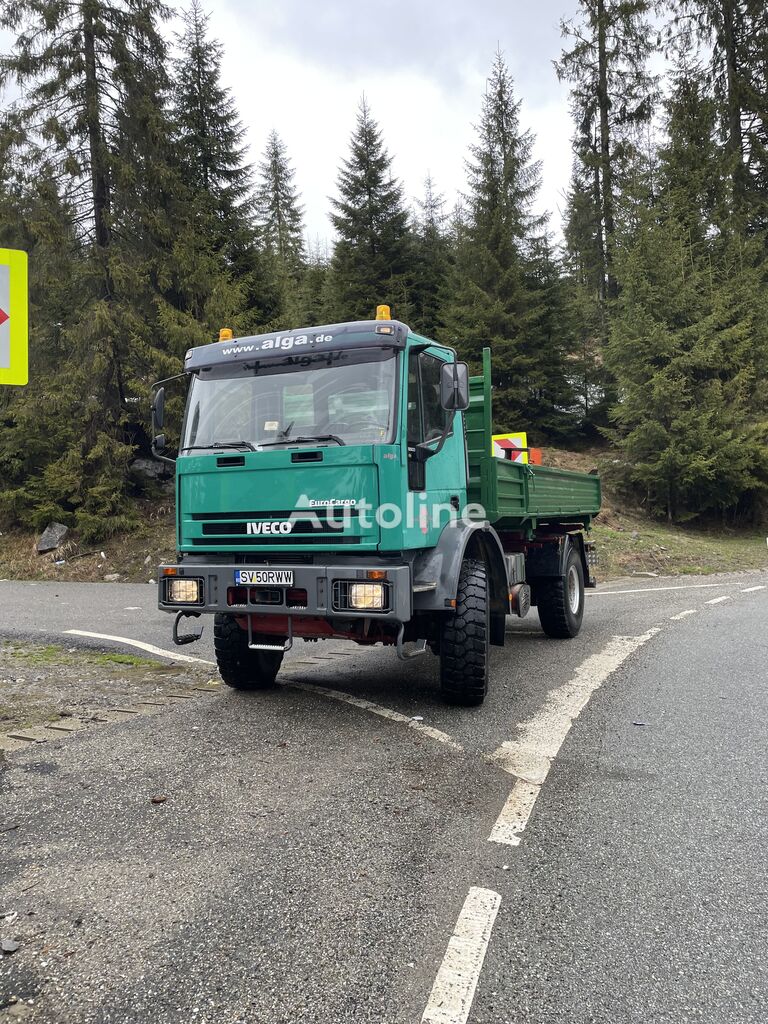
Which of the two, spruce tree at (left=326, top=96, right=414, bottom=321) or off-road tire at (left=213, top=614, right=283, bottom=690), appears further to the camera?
spruce tree at (left=326, top=96, right=414, bottom=321)

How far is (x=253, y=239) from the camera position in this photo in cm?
2089

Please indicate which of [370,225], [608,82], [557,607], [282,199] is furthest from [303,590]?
[282,199]

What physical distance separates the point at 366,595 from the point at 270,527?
0.93 meters

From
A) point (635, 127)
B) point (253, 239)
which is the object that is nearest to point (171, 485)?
point (253, 239)

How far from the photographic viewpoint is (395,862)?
3.17m

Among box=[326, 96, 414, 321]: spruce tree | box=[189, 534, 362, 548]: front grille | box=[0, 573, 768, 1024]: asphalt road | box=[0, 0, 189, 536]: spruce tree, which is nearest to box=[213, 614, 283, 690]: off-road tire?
box=[0, 573, 768, 1024]: asphalt road

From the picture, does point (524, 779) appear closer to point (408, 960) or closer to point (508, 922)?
point (508, 922)

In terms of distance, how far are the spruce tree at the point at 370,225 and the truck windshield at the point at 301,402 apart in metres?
18.8

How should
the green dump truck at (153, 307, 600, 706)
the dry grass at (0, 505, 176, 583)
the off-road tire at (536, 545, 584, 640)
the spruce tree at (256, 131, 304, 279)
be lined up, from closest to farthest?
the green dump truck at (153, 307, 600, 706) → the off-road tire at (536, 545, 584, 640) → the dry grass at (0, 505, 176, 583) → the spruce tree at (256, 131, 304, 279)

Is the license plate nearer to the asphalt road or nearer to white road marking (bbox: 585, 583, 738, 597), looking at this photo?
the asphalt road

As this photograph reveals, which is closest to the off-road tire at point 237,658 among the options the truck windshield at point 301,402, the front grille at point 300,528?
the front grille at point 300,528

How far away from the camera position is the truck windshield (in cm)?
525

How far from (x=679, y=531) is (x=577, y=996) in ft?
68.1

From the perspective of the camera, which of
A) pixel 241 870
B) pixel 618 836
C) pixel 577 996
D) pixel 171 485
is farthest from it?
pixel 171 485
